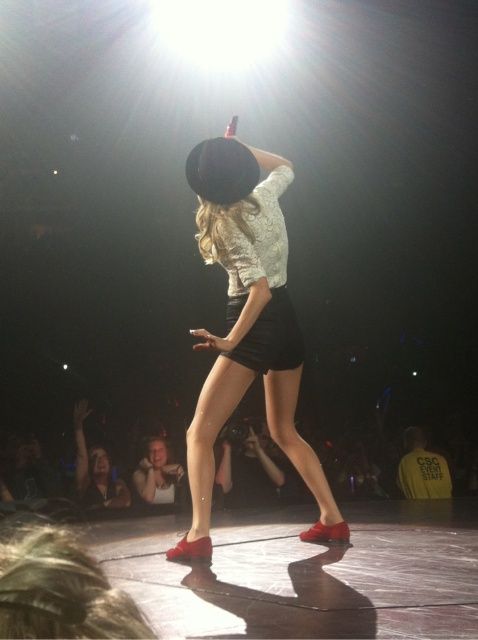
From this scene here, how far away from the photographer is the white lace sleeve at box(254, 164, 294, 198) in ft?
9.02

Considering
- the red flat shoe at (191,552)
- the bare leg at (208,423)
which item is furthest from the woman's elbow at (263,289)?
the red flat shoe at (191,552)

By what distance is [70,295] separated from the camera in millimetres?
8148

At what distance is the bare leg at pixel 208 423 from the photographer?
254 centimetres

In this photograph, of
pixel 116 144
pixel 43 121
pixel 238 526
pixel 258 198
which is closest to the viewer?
pixel 258 198

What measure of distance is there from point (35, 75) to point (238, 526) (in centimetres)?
404

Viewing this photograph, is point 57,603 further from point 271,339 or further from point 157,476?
point 157,476

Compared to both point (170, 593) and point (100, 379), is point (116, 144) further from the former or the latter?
point (170, 593)

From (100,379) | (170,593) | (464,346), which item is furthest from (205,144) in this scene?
(464,346)

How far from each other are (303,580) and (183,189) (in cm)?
619

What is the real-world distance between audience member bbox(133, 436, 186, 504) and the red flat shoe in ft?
7.40

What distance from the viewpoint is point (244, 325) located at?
251cm

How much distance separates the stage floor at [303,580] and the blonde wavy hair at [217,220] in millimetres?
958

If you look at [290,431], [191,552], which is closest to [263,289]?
[290,431]

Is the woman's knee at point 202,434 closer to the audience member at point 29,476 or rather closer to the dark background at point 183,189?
the audience member at point 29,476
